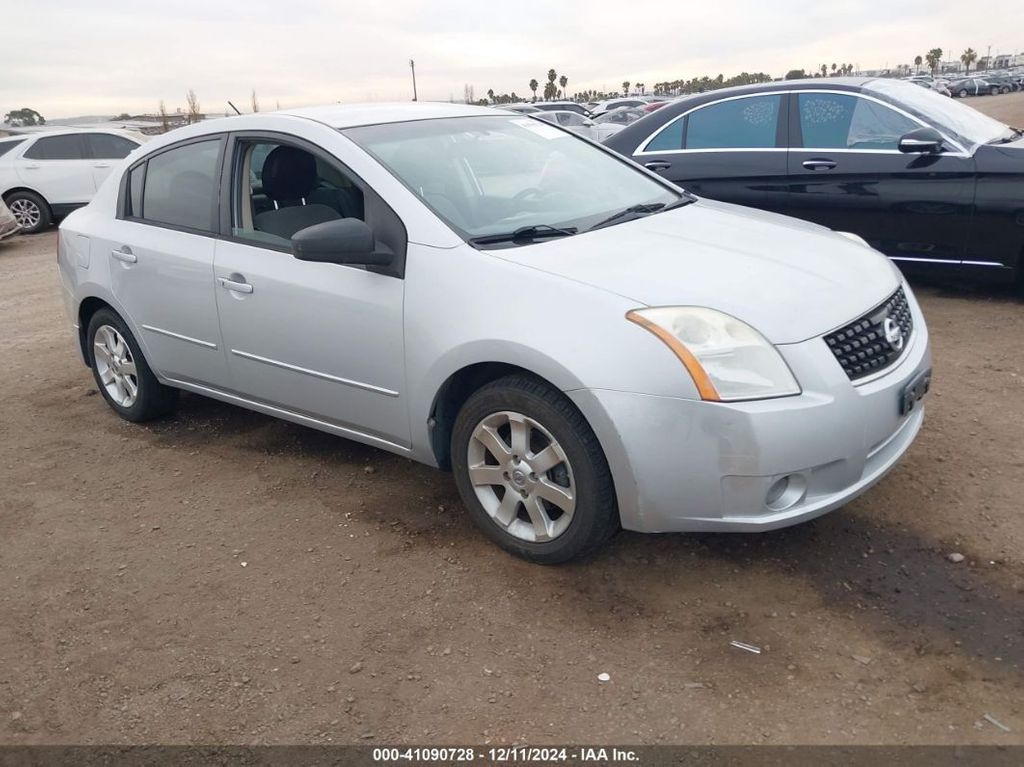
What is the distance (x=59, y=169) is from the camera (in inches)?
540

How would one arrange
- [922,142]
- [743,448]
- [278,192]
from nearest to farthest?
[743,448] → [278,192] → [922,142]

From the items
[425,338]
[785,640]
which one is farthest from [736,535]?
[425,338]

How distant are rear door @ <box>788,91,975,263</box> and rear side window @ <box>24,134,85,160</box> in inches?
455

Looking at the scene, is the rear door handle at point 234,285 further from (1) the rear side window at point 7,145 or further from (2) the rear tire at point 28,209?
(1) the rear side window at point 7,145

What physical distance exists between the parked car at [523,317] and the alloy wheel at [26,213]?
35.3 ft

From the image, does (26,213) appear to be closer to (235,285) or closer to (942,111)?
(235,285)

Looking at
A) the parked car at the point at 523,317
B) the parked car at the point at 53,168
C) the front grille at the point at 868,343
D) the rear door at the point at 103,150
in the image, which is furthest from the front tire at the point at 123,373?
the rear door at the point at 103,150

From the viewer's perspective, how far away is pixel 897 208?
20.0ft

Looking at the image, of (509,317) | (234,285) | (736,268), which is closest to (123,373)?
(234,285)

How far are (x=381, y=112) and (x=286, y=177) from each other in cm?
54

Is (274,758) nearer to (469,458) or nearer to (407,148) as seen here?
(469,458)

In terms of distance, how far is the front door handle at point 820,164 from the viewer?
6.37 meters

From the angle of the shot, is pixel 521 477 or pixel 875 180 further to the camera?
pixel 875 180

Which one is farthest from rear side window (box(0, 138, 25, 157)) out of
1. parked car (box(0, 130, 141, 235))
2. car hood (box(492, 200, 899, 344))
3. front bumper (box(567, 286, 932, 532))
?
front bumper (box(567, 286, 932, 532))
